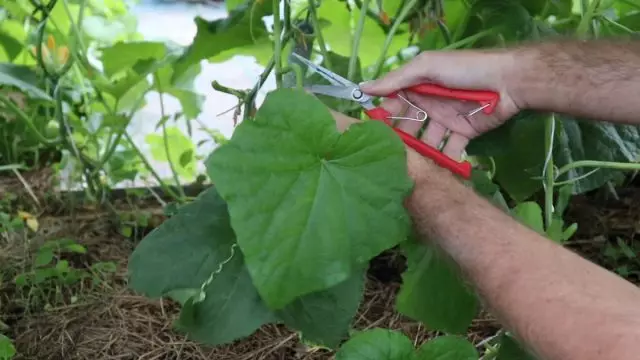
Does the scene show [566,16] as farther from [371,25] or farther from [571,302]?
[571,302]

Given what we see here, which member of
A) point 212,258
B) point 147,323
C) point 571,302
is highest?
point 571,302

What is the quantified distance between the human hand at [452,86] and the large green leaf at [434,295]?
0.11 meters

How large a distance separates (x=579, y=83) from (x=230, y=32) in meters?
0.38

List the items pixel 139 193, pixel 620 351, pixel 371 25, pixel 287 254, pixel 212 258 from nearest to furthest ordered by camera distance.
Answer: pixel 620 351, pixel 287 254, pixel 212 258, pixel 371 25, pixel 139 193

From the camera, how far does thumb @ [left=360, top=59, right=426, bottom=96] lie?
2.44 feet

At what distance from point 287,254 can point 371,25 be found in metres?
0.61

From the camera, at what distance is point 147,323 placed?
41.1 inches

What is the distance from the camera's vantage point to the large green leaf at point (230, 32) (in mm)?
873

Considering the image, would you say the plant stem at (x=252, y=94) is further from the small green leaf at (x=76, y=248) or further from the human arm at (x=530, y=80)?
the small green leaf at (x=76, y=248)

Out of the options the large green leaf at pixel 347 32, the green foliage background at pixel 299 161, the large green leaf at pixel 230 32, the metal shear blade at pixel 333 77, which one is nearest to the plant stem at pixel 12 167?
the green foliage background at pixel 299 161

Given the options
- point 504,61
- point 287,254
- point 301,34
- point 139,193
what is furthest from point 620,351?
point 139,193

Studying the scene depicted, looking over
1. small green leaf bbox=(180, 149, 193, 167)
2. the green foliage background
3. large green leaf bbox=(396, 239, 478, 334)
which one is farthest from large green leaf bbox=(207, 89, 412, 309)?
small green leaf bbox=(180, 149, 193, 167)

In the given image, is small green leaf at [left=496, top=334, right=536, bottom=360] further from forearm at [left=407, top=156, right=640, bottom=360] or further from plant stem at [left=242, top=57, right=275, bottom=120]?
plant stem at [left=242, top=57, right=275, bottom=120]

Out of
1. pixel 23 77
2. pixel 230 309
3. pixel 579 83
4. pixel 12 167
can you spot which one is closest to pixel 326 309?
pixel 230 309
